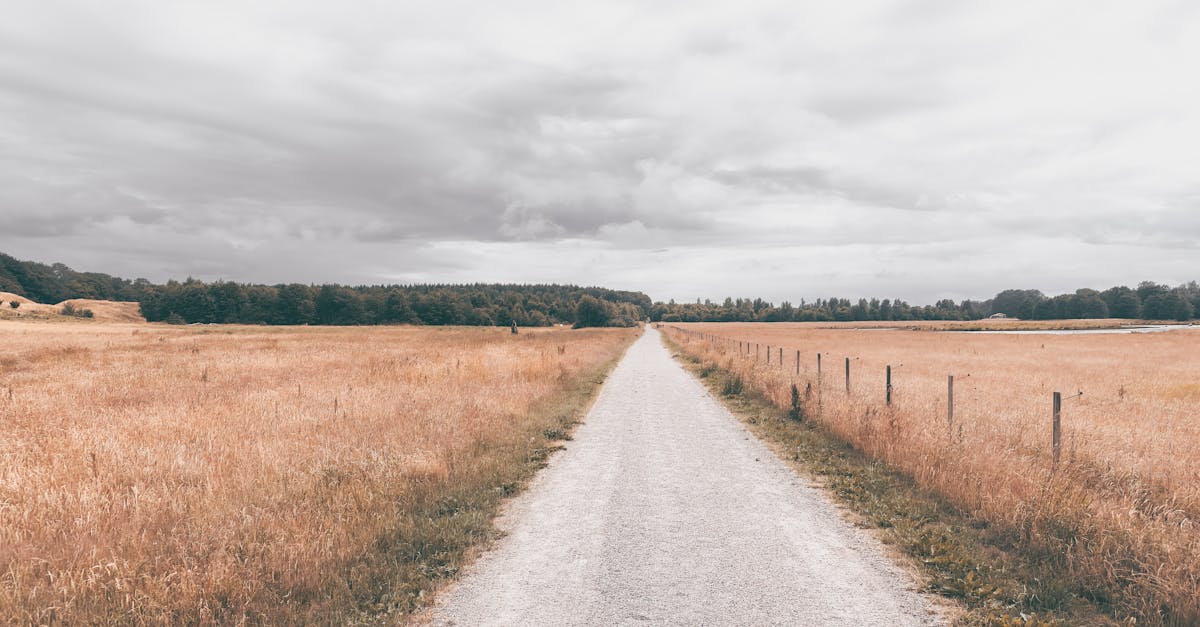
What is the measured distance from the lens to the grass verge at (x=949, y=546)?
16.8 ft

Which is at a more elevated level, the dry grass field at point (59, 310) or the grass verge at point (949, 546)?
the dry grass field at point (59, 310)

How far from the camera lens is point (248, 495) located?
24.4 ft

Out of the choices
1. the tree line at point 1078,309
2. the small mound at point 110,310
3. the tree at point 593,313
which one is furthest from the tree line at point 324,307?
the tree line at point 1078,309

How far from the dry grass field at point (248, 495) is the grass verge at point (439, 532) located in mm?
25

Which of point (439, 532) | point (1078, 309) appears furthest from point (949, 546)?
point (1078, 309)

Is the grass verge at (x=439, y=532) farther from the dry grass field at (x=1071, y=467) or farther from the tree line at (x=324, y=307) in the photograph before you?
the tree line at (x=324, y=307)

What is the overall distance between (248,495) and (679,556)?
225 inches

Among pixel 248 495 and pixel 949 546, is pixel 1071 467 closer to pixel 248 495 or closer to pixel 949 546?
pixel 949 546

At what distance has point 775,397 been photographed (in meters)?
16.9

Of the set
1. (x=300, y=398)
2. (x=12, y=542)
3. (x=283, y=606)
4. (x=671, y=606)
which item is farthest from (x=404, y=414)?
(x=671, y=606)

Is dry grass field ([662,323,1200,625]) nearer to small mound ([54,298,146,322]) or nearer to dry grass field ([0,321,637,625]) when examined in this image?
dry grass field ([0,321,637,625])

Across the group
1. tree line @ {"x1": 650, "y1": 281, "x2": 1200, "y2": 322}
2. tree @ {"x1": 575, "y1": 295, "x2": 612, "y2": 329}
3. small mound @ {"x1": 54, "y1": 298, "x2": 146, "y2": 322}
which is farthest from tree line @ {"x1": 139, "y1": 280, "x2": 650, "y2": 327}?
tree line @ {"x1": 650, "y1": 281, "x2": 1200, "y2": 322}

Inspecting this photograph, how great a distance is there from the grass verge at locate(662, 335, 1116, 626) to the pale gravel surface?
14.8 inches

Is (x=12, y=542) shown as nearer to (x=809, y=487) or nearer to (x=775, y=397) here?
(x=809, y=487)
